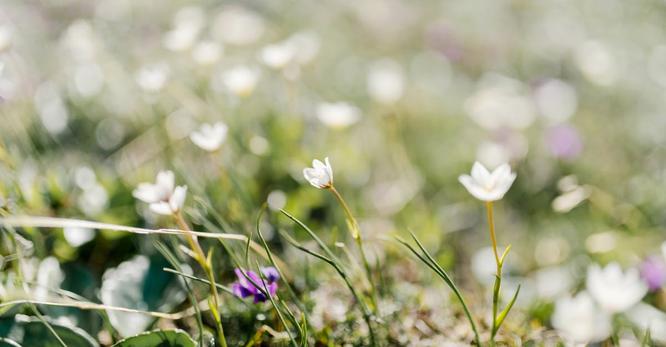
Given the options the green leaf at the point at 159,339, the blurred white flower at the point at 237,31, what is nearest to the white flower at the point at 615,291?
the green leaf at the point at 159,339

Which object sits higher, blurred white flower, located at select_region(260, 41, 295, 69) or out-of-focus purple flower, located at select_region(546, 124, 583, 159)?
blurred white flower, located at select_region(260, 41, 295, 69)

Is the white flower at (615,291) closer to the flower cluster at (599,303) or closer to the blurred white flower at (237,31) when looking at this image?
the flower cluster at (599,303)

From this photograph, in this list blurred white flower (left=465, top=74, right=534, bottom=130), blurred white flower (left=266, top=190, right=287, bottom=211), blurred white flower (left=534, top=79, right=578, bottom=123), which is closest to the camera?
blurred white flower (left=266, top=190, right=287, bottom=211)

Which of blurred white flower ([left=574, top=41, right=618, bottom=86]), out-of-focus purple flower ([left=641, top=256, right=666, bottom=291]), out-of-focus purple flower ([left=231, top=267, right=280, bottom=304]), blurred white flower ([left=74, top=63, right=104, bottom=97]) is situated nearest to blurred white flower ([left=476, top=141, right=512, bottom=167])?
out-of-focus purple flower ([left=641, top=256, right=666, bottom=291])

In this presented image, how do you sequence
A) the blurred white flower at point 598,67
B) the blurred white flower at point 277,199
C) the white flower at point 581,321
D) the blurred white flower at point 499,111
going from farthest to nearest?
the blurred white flower at point 598,67
the blurred white flower at point 499,111
the blurred white flower at point 277,199
the white flower at point 581,321

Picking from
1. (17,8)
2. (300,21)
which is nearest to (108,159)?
(300,21)

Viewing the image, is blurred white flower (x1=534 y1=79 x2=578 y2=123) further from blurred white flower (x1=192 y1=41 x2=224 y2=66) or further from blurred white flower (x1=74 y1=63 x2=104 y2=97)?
blurred white flower (x1=74 y1=63 x2=104 y2=97)
